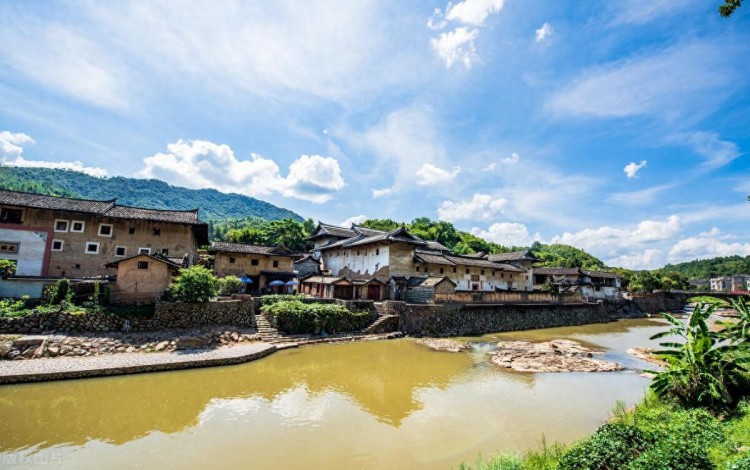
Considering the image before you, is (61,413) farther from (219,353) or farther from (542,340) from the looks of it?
(542,340)

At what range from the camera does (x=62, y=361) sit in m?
15.7

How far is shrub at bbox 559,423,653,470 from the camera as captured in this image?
6.14 m

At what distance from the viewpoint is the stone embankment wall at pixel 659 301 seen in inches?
2173

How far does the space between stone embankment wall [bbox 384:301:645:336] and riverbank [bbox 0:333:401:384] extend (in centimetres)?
1139

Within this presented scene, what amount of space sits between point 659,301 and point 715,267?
104 meters

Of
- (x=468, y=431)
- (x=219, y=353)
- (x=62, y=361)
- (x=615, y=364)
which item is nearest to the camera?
(x=468, y=431)

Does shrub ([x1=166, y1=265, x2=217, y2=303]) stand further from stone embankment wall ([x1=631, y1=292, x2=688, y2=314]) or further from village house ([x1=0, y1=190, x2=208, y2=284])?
stone embankment wall ([x1=631, y1=292, x2=688, y2=314])

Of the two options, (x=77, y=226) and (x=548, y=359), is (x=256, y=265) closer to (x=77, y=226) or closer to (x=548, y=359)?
(x=77, y=226)

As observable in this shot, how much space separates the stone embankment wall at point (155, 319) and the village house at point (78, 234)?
8.26 m

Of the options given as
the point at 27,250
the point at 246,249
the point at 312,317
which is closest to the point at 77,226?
the point at 27,250

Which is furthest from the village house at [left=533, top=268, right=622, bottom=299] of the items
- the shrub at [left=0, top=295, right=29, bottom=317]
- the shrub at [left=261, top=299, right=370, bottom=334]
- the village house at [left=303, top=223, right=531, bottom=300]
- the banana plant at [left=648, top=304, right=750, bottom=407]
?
the shrub at [left=0, top=295, right=29, bottom=317]

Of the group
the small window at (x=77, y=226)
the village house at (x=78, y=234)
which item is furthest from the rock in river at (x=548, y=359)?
the small window at (x=77, y=226)

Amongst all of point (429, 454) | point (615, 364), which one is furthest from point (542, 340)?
point (429, 454)

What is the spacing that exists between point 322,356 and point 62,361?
12.2m
